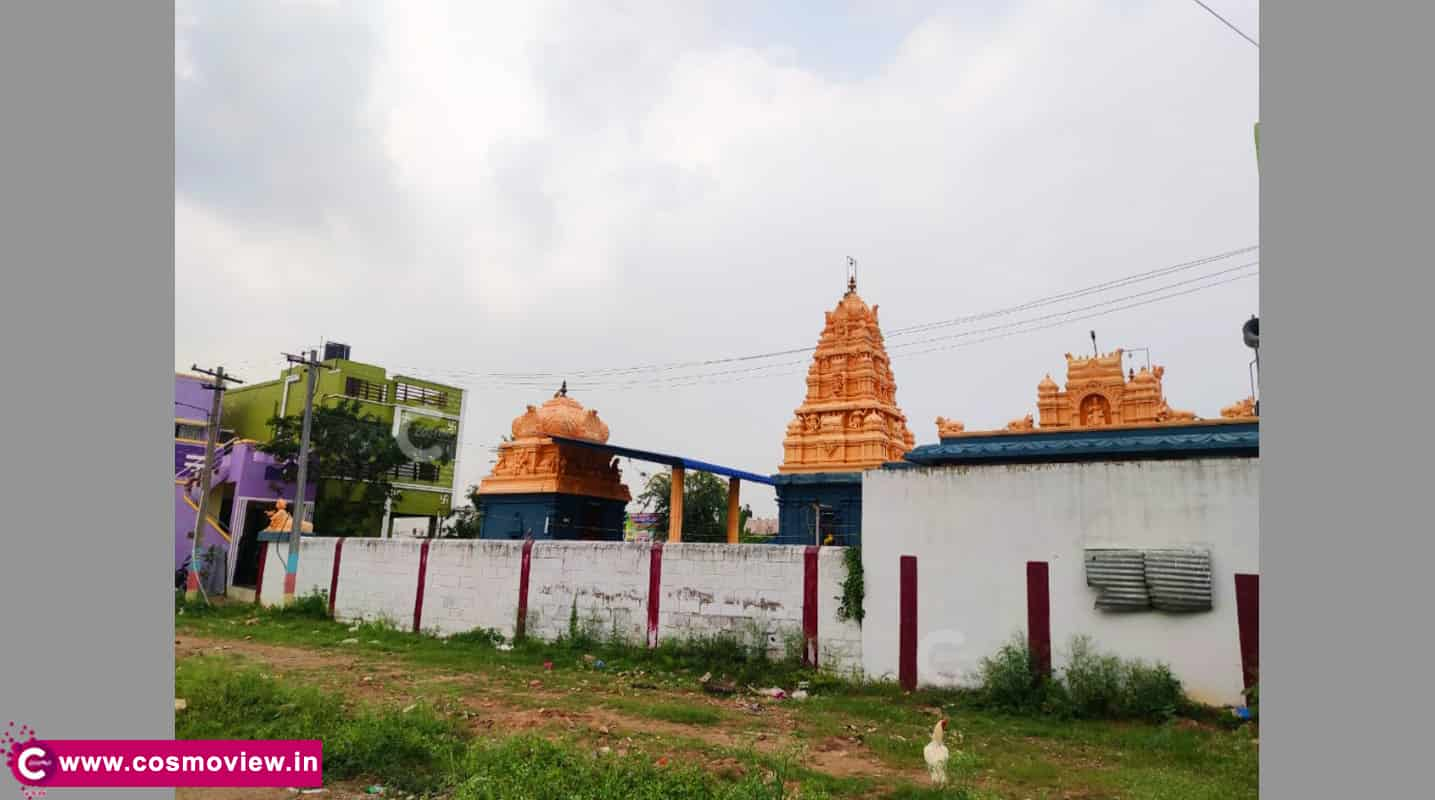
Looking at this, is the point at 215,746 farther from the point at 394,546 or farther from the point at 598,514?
the point at 598,514

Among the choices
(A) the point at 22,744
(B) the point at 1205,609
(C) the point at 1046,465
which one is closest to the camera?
(A) the point at 22,744

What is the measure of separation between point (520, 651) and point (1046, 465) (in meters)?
9.63

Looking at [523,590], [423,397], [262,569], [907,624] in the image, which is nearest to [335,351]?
[423,397]

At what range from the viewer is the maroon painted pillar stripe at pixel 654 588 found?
46.1 feet

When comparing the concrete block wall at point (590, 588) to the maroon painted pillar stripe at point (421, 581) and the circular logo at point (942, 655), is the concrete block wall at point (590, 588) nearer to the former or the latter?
the maroon painted pillar stripe at point (421, 581)

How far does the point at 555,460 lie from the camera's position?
24.4 meters

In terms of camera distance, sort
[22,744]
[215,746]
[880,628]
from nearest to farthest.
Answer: [22,744] < [215,746] < [880,628]

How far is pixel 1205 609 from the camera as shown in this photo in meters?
9.89

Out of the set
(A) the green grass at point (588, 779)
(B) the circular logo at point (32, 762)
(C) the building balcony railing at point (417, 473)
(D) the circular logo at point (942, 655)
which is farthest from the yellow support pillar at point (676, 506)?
(B) the circular logo at point (32, 762)

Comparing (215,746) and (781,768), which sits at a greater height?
(215,746)

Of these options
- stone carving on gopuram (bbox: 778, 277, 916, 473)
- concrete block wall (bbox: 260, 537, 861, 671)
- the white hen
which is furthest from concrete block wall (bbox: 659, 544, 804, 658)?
stone carving on gopuram (bbox: 778, 277, 916, 473)

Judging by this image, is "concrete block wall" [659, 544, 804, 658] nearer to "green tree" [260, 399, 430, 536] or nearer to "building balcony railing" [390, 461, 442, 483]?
"green tree" [260, 399, 430, 536]

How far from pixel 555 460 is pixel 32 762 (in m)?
22.0

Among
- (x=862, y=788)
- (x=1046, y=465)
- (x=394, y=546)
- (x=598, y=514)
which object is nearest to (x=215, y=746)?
(x=862, y=788)
